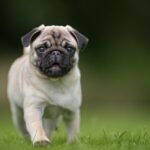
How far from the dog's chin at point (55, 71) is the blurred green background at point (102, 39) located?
A: 42.7ft

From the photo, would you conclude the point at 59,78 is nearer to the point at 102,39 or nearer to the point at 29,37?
the point at 29,37

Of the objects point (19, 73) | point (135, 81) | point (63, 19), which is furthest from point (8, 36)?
point (19, 73)

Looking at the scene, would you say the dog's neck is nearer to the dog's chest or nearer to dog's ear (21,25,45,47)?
the dog's chest

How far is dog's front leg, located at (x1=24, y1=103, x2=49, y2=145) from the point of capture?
425 inches

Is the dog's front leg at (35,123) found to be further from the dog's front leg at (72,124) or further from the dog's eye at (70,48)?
the dog's eye at (70,48)

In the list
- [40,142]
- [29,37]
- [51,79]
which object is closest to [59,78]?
[51,79]

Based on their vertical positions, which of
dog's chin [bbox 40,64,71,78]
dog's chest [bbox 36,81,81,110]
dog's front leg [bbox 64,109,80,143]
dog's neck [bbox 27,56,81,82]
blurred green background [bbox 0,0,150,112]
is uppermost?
dog's chin [bbox 40,64,71,78]

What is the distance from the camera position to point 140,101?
24750 millimetres

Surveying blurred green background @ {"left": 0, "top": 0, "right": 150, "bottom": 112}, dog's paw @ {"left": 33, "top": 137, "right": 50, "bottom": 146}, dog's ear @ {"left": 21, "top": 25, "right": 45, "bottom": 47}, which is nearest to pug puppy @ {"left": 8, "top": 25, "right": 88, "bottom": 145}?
dog's ear @ {"left": 21, "top": 25, "right": 45, "bottom": 47}

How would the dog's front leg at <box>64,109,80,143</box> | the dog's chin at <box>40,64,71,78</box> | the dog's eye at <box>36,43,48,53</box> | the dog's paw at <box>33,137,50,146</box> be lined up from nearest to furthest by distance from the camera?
the dog's paw at <box>33,137,50,146</box>, the dog's chin at <box>40,64,71,78</box>, the dog's eye at <box>36,43,48,53</box>, the dog's front leg at <box>64,109,80,143</box>

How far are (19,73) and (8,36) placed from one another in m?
14.8

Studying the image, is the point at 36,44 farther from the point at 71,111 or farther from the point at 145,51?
the point at 145,51

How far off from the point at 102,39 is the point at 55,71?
643 inches

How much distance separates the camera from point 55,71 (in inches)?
439
